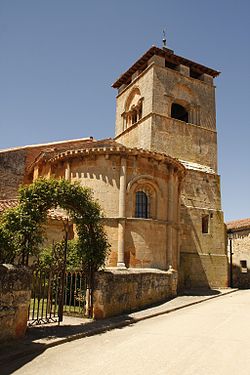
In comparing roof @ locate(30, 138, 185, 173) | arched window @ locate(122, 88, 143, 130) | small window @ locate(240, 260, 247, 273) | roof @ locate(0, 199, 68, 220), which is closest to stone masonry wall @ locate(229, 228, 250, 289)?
small window @ locate(240, 260, 247, 273)

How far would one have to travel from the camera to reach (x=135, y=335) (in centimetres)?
916

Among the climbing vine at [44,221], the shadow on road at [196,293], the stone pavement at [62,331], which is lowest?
the shadow on road at [196,293]

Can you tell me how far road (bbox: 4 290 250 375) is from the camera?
20.3 ft

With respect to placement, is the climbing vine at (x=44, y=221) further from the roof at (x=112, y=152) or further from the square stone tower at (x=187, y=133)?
the square stone tower at (x=187, y=133)

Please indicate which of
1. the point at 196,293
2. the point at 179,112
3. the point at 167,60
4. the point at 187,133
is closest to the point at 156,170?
the point at 196,293

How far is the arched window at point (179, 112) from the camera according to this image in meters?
29.3

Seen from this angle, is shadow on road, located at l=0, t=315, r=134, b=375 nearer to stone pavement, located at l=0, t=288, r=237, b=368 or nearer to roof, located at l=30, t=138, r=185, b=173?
stone pavement, located at l=0, t=288, r=237, b=368

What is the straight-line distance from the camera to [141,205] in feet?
59.5

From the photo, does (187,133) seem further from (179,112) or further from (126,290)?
(126,290)

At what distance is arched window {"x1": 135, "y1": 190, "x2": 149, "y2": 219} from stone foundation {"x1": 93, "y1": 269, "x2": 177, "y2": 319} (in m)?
3.40

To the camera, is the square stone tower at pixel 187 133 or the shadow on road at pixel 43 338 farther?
the square stone tower at pixel 187 133

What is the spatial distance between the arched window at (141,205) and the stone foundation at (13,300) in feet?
33.4

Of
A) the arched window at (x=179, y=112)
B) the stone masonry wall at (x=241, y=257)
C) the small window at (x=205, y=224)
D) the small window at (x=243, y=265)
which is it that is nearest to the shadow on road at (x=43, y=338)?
the small window at (x=205, y=224)

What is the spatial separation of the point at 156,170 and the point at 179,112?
13386mm
